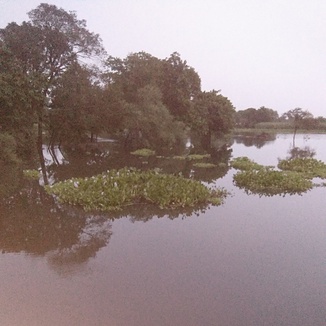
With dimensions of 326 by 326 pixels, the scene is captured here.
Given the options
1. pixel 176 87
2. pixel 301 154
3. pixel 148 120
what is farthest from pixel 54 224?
pixel 176 87

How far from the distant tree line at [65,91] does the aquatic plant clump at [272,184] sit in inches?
577

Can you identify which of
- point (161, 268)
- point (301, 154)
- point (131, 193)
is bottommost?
point (301, 154)

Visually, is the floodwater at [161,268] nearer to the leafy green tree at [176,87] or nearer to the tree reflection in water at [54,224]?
the tree reflection in water at [54,224]

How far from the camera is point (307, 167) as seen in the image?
2319 centimetres

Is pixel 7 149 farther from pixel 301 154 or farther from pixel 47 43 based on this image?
pixel 301 154

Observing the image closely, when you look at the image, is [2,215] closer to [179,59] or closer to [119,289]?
[119,289]

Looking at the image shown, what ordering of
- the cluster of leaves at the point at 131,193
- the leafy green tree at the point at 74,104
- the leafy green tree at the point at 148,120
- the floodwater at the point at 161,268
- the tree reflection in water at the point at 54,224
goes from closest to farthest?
the floodwater at the point at 161,268
the tree reflection in water at the point at 54,224
the cluster of leaves at the point at 131,193
the leafy green tree at the point at 74,104
the leafy green tree at the point at 148,120

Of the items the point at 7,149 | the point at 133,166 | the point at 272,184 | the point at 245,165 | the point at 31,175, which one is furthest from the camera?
the point at 133,166

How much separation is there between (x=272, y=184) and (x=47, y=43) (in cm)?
2032

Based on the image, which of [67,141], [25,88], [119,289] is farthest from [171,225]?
[67,141]

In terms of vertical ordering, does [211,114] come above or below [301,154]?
above

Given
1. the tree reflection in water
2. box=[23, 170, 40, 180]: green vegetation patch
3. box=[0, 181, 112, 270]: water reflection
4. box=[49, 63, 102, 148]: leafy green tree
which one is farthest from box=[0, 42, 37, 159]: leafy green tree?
box=[0, 181, 112, 270]: water reflection

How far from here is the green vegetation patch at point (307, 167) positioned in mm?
21638

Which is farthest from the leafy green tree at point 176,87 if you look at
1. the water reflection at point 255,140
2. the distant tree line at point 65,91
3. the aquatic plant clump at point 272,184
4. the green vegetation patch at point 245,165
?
the aquatic plant clump at point 272,184
